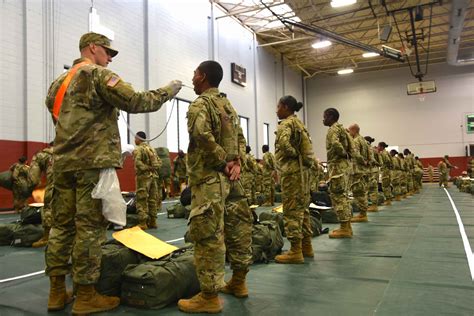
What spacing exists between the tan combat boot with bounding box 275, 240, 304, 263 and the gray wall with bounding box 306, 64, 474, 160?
2274cm

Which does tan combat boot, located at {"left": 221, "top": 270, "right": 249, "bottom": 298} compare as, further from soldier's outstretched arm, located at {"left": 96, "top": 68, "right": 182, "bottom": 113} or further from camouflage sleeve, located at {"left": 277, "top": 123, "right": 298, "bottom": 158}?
camouflage sleeve, located at {"left": 277, "top": 123, "right": 298, "bottom": 158}

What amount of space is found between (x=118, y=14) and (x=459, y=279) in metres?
11.4

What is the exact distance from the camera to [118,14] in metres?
11.5

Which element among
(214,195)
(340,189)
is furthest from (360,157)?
(214,195)

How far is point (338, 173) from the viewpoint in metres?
5.55

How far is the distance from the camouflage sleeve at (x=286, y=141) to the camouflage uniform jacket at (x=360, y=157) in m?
3.01

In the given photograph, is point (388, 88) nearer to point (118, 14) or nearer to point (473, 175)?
point (473, 175)

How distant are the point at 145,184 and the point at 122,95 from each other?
429 cm

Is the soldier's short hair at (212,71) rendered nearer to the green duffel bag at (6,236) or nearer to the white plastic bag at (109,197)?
the white plastic bag at (109,197)

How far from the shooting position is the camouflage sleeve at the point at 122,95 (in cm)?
246

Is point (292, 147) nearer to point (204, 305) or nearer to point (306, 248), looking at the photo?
point (306, 248)

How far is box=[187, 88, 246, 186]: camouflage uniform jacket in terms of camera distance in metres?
2.55

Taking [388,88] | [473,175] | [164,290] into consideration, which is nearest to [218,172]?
[164,290]

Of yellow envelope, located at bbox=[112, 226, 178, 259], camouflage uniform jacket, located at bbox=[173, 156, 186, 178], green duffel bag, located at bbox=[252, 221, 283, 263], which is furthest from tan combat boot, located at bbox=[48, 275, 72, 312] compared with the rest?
camouflage uniform jacket, located at bbox=[173, 156, 186, 178]
